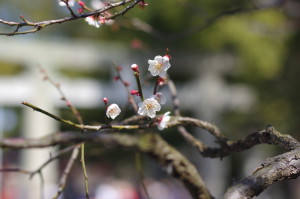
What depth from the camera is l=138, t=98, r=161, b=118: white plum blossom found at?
98 cm

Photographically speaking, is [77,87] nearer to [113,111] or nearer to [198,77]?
[198,77]

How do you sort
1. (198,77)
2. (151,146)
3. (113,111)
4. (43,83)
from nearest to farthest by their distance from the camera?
1. (113,111)
2. (151,146)
3. (43,83)
4. (198,77)

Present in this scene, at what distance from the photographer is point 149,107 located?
39.0 inches

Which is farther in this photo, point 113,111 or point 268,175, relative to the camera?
point 113,111

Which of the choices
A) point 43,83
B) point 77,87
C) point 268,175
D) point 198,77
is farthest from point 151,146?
point 198,77

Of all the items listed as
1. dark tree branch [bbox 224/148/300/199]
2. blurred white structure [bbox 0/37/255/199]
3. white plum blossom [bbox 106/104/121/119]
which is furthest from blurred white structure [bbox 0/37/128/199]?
dark tree branch [bbox 224/148/300/199]

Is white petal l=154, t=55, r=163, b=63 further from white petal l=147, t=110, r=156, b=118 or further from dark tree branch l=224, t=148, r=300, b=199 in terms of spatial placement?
dark tree branch l=224, t=148, r=300, b=199

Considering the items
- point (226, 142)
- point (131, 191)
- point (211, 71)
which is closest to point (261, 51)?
point (211, 71)

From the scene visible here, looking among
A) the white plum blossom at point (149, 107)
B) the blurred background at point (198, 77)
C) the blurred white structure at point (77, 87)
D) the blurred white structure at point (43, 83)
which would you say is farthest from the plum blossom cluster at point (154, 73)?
the blurred white structure at point (43, 83)

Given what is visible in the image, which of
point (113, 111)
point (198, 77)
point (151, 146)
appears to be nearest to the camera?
point (113, 111)

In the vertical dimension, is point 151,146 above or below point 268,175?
above

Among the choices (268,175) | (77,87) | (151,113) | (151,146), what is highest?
(77,87)

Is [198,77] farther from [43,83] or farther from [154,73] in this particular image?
[154,73]

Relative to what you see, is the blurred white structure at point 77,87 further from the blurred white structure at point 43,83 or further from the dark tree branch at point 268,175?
the dark tree branch at point 268,175
